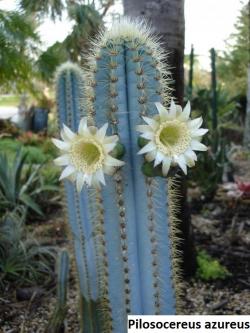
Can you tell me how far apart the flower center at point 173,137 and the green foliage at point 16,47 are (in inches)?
83.9

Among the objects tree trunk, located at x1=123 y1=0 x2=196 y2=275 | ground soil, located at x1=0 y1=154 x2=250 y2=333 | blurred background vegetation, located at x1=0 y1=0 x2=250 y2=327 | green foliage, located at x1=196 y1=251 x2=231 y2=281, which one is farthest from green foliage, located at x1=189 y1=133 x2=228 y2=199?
tree trunk, located at x1=123 y1=0 x2=196 y2=275

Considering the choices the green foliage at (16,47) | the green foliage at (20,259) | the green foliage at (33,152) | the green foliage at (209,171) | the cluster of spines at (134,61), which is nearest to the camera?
the cluster of spines at (134,61)

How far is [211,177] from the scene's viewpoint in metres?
4.55

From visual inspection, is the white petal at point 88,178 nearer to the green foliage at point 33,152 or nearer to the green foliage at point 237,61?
the green foliage at point 33,152

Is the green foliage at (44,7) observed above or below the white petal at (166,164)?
above

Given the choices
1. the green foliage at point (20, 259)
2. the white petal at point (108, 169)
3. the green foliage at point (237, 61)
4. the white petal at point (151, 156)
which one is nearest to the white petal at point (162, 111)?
the white petal at point (151, 156)

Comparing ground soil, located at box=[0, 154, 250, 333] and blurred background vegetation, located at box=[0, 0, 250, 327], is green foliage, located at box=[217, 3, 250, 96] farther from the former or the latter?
ground soil, located at box=[0, 154, 250, 333]

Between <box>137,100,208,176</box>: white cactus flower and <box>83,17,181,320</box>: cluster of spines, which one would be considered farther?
<box>83,17,181,320</box>: cluster of spines

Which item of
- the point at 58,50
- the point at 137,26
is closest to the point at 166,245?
the point at 137,26

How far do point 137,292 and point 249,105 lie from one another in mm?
7048

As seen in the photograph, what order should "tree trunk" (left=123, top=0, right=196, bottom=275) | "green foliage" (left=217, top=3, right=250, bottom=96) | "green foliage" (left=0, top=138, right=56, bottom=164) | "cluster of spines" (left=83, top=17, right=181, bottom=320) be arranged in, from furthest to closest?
"green foliage" (left=217, top=3, right=250, bottom=96) → "green foliage" (left=0, top=138, right=56, bottom=164) → "tree trunk" (left=123, top=0, right=196, bottom=275) → "cluster of spines" (left=83, top=17, right=181, bottom=320)

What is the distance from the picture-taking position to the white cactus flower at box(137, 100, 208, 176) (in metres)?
1.40

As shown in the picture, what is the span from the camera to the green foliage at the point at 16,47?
331cm

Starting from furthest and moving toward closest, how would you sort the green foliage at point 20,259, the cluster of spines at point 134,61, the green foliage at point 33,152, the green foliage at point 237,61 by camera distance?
the green foliage at point 237,61
the green foliage at point 33,152
the green foliage at point 20,259
the cluster of spines at point 134,61
